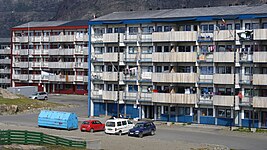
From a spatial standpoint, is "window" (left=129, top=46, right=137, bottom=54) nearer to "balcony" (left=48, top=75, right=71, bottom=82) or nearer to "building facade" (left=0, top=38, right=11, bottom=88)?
"balcony" (left=48, top=75, right=71, bottom=82)

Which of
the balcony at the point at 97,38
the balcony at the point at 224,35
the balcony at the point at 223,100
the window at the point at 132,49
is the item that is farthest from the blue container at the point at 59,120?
the balcony at the point at 224,35

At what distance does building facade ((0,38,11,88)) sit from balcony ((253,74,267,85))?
81678 mm

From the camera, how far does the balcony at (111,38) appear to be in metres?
76.7

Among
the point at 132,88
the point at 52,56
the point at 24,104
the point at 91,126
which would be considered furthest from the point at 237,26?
the point at 52,56

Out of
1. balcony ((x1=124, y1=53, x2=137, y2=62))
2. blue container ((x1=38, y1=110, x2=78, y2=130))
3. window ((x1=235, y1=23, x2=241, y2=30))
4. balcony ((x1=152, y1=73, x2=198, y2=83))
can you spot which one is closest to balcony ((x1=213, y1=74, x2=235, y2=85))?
balcony ((x1=152, y1=73, x2=198, y2=83))

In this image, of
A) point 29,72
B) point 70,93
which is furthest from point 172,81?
point 29,72

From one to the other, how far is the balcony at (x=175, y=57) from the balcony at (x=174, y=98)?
4521 millimetres

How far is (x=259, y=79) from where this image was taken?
63.8 m

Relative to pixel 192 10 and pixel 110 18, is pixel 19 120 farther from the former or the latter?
pixel 192 10

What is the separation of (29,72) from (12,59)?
5.90 meters

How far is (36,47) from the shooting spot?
12325cm

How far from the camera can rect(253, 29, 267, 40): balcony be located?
63.7 metres

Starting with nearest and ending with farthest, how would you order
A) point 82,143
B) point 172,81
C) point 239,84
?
point 82,143 → point 239,84 → point 172,81

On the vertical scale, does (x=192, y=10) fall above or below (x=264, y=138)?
above
